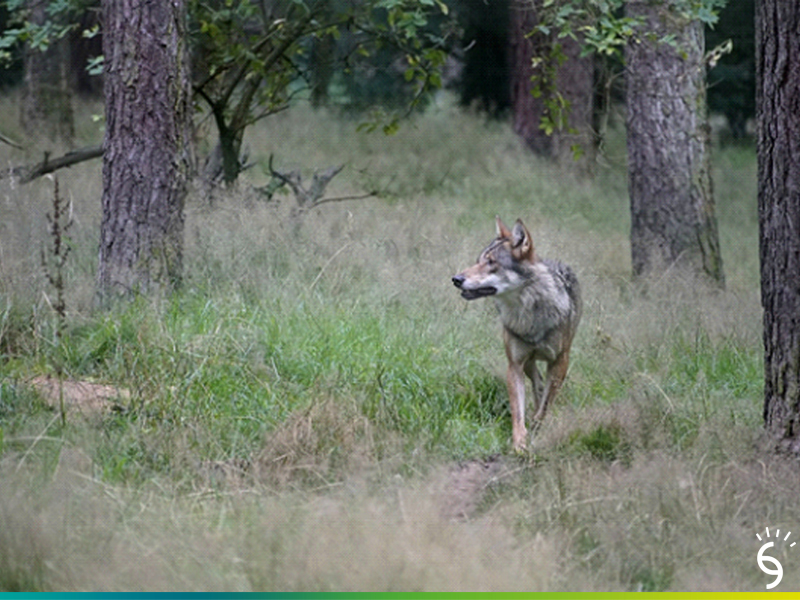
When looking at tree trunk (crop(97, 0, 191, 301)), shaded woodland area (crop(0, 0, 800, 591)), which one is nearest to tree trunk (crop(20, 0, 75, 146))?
shaded woodland area (crop(0, 0, 800, 591))

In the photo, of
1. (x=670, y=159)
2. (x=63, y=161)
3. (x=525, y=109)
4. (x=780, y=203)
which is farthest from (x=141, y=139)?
(x=525, y=109)

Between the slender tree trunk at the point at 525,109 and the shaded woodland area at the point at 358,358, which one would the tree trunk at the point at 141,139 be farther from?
the slender tree trunk at the point at 525,109

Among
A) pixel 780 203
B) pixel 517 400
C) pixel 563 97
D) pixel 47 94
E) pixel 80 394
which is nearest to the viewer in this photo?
pixel 780 203

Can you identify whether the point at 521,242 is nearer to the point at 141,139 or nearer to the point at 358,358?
the point at 358,358

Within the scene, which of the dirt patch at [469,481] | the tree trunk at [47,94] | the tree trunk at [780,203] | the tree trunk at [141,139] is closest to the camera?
the dirt patch at [469,481]

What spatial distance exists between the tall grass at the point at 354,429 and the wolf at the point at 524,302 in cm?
32

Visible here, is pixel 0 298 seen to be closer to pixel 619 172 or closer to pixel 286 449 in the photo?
pixel 286 449

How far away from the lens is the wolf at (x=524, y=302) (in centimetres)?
813

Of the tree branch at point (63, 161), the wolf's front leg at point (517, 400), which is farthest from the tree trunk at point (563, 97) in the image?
the wolf's front leg at point (517, 400)

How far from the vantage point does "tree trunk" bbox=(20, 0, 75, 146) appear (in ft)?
64.2

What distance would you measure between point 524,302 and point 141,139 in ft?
10.7

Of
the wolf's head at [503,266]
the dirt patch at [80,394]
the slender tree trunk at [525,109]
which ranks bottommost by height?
the slender tree trunk at [525,109]

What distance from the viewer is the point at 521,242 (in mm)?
8234

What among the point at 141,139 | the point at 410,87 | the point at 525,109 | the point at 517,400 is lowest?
the point at 525,109
